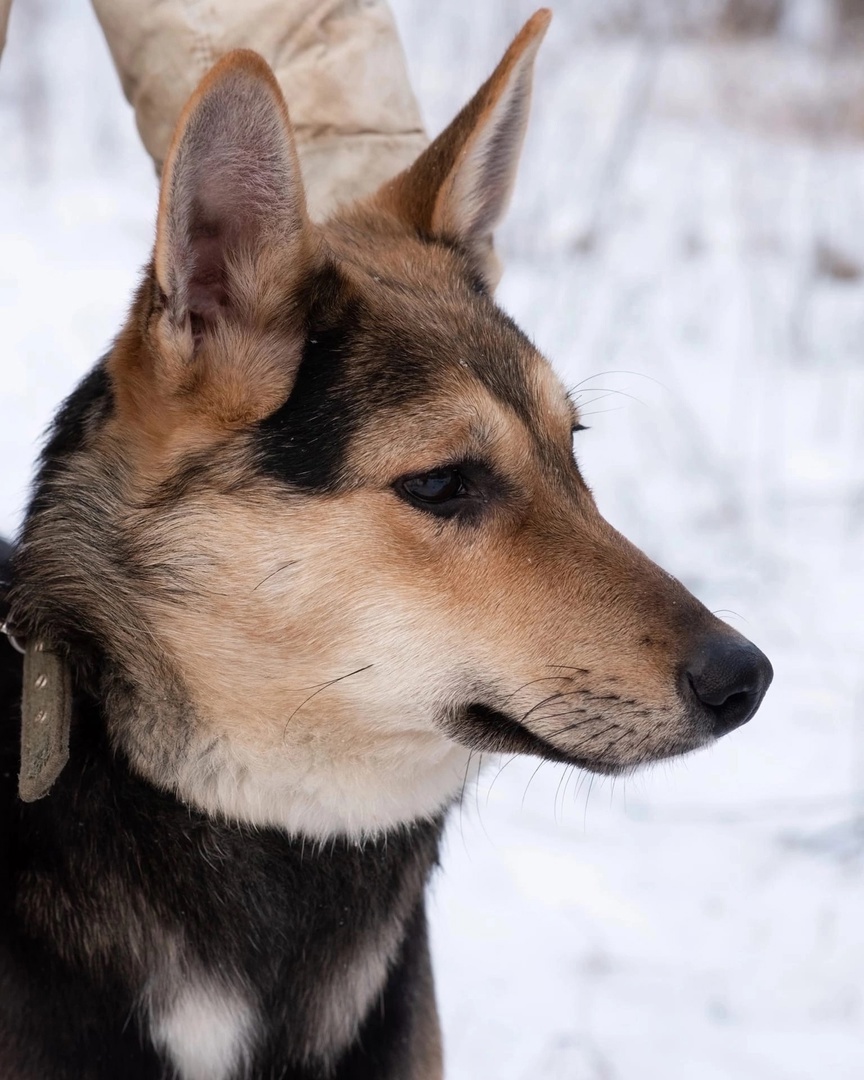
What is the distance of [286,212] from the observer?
87.4 inches

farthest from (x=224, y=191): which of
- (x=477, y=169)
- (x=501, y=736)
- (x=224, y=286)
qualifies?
(x=501, y=736)

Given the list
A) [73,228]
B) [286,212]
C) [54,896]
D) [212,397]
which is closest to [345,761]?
[54,896]

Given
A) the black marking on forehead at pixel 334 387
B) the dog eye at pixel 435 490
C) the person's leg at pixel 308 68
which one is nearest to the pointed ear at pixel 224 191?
the black marking on forehead at pixel 334 387

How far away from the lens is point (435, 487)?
2.28 metres

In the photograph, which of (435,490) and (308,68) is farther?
(308,68)

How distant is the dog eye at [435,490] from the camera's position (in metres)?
2.26

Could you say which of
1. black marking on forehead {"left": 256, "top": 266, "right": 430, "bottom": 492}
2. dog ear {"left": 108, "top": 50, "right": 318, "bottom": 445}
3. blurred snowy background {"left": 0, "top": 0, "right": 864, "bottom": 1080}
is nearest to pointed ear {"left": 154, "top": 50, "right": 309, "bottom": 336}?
dog ear {"left": 108, "top": 50, "right": 318, "bottom": 445}

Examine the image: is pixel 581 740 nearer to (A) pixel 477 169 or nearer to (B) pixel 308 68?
(A) pixel 477 169

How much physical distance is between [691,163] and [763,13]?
1.17 meters

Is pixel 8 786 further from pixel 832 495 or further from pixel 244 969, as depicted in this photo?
pixel 832 495

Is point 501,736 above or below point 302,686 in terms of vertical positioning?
below

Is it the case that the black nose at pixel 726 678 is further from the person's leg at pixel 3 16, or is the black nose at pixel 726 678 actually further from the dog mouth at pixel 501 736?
the person's leg at pixel 3 16

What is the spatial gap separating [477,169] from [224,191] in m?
0.81

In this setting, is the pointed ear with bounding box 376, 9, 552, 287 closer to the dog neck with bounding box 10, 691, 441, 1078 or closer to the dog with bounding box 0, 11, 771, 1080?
the dog with bounding box 0, 11, 771, 1080
